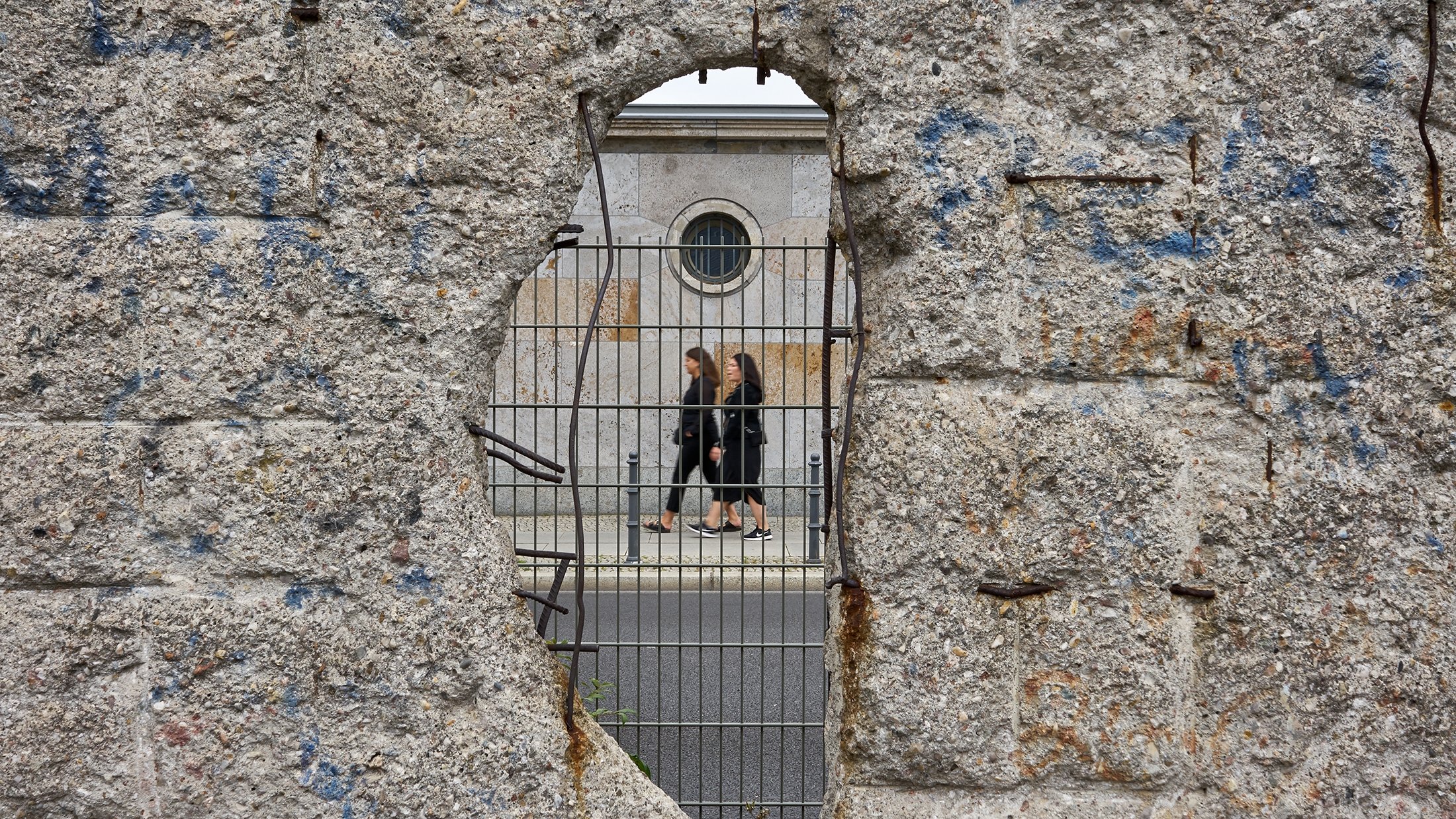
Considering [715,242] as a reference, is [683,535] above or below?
below

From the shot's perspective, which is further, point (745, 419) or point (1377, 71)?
Answer: point (745, 419)

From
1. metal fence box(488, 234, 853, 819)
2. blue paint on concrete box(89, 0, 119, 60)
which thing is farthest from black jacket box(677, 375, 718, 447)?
blue paint on concrete box(89, 0, 119, 60)

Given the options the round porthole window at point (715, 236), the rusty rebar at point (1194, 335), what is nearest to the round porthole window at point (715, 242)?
the round porthole window at point (715, 236)

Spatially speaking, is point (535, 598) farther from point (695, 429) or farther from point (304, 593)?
point (695, 429)

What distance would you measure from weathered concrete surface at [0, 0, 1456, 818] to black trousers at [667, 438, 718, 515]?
1.70 meters

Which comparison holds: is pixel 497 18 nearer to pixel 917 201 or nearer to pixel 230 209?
pixel 230 209

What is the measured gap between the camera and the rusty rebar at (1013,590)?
6.16 feet

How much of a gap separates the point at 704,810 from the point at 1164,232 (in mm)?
3168

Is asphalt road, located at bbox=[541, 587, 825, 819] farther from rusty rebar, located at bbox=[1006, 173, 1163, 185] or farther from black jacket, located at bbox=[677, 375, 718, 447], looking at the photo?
rusty rebar, located at bbox=[1006, 173, 1163, 185]

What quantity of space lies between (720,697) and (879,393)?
2300mm

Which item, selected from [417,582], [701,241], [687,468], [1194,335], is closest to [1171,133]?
[1194,335]

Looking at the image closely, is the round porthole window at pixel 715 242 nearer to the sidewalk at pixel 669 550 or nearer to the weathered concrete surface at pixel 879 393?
the sidewalk at pixel 669 550

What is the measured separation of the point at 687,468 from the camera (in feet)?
15.5

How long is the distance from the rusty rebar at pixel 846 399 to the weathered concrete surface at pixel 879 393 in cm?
5
